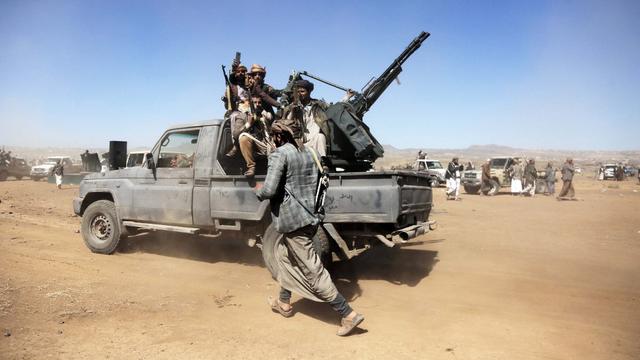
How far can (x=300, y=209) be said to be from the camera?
143 inches

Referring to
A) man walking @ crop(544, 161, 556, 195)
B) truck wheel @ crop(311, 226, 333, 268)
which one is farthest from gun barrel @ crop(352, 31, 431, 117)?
man walking @ crop(544, 161, 556, 195)

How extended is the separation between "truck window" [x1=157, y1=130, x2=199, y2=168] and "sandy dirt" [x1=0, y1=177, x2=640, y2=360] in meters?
1.51

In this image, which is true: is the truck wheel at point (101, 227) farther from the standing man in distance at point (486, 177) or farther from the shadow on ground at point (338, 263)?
the standing man in distance at point (486, 177)

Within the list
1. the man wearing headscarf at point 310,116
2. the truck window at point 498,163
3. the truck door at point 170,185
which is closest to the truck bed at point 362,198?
the truck door at point 170,185

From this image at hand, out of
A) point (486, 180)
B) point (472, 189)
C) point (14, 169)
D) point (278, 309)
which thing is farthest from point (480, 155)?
point (278, 309)

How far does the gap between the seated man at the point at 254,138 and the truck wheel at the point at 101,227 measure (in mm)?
2587

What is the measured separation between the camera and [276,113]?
6.52 metres

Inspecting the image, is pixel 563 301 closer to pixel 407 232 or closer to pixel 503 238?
pixel 407 232

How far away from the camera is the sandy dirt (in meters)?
3.34

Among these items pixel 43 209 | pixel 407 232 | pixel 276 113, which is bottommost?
pixel 43 209

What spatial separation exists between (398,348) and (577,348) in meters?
1.47

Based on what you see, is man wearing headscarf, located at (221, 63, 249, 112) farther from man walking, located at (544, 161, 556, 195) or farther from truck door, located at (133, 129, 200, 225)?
man walking, located at (544, 161, 556, 195)

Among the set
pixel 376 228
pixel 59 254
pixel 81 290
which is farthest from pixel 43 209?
pixel 376 228

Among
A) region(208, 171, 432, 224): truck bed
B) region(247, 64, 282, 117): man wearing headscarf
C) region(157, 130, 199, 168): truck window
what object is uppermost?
region(247, 64, 282, 117): man wearing headscarf
